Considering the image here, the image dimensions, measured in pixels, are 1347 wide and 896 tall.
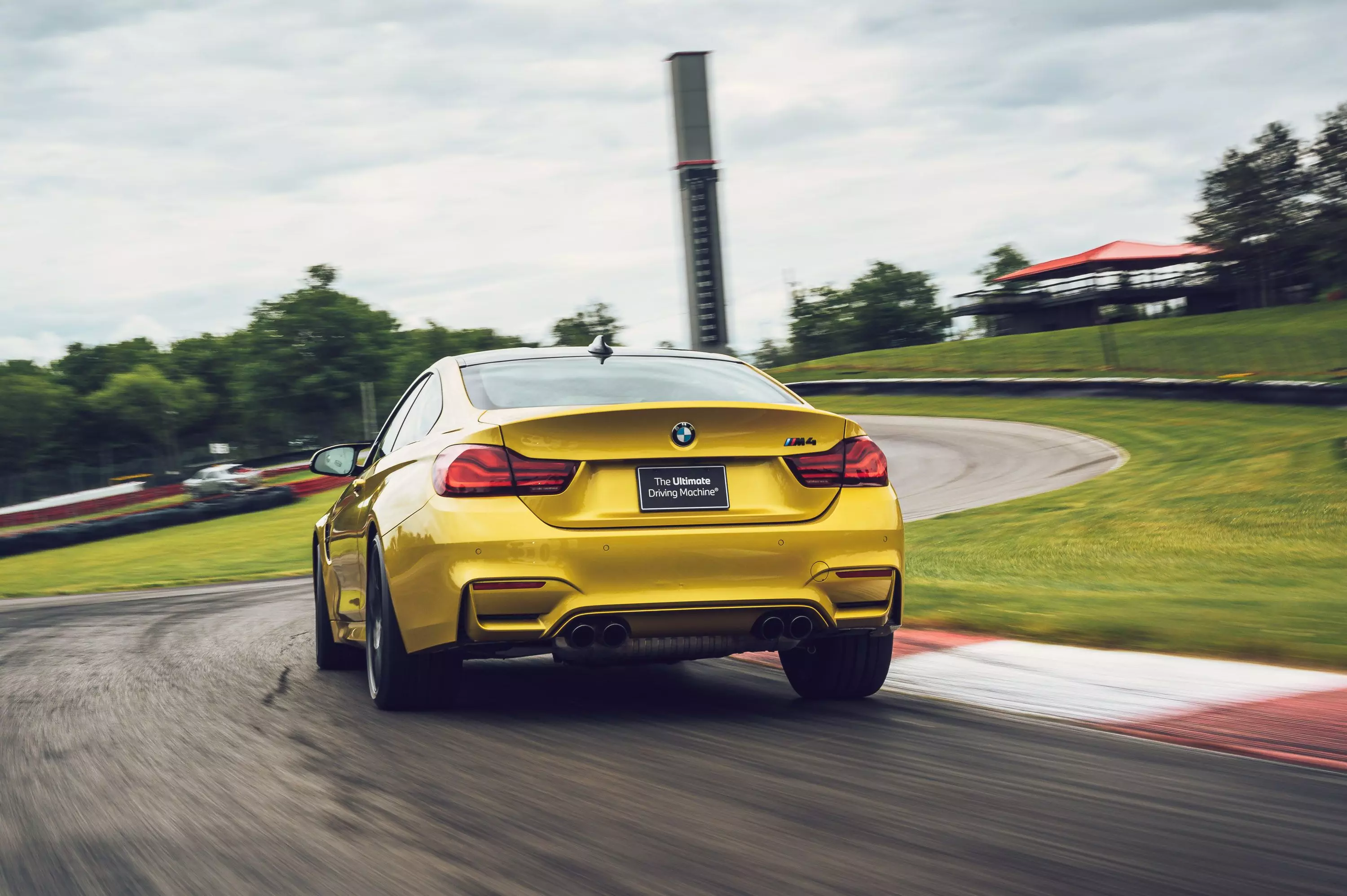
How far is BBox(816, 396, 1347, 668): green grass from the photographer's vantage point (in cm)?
745

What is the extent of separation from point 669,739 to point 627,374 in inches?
63.7

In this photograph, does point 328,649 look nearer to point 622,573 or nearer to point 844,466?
point 622,573

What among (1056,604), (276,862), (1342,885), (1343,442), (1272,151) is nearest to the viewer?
(1342,885)

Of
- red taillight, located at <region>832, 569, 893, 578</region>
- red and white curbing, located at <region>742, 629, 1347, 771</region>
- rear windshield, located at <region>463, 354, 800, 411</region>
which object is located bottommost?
red and white curbing, located at <region>742, 629, 1347, 771</region>

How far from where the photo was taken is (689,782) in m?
4.14

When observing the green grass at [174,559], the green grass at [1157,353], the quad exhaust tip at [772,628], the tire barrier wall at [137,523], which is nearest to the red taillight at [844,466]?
the quad exhaust tip at [772,628]

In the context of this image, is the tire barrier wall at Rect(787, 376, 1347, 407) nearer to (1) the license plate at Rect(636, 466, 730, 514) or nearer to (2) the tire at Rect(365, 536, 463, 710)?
(1) the license plate at Rect(636, 466, 730, 514)

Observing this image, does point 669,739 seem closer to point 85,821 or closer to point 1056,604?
point 85,821

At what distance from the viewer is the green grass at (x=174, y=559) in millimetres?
20875

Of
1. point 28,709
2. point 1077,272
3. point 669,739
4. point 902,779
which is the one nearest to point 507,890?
point 902,779

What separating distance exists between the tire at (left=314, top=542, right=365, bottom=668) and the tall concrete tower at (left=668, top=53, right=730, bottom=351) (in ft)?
85.6

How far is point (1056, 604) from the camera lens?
8867mm

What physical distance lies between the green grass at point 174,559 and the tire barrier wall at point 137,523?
6.0 inches

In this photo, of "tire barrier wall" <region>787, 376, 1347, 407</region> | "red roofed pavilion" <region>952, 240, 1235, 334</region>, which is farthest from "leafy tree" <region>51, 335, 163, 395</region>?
"tire barrier wall" <region>787, 376, 1347, 407</region>
